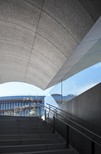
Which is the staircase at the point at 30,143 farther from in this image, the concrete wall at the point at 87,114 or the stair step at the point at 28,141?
the concrete wall at the point at 87,114

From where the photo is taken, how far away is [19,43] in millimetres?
9961

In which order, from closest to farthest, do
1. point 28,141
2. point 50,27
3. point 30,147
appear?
point 30,147 → point 28,141 → point 50,27

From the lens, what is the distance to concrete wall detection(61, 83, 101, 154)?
516 cm

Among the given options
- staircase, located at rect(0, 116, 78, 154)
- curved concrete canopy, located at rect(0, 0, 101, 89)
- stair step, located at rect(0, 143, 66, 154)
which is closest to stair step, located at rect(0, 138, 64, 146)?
staircase, located at rect(0, 116, 78, 154)

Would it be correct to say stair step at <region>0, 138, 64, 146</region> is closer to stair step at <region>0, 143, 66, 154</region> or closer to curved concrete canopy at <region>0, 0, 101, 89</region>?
stair step at <region>0, 143, 66, 154</region>

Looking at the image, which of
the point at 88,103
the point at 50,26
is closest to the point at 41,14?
the point at 50,26

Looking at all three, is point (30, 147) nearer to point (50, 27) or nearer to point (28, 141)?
point (28, 141)

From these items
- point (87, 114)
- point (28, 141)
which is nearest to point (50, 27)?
point (87, 114)

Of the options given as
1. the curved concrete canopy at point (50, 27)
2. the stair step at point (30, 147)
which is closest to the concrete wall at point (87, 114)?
the stair step at point (30, 147)

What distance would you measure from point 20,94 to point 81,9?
22301mm

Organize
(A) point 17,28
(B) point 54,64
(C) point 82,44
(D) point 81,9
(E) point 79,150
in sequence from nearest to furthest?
(D) point 81,9
(E) point 79,150
(C) point 82,44
(A) point 17,28
(B) point 54,64

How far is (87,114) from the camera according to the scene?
580 centimetres

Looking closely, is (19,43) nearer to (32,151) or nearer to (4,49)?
(4,49)

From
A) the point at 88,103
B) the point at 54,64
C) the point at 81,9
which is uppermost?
the point at 81,9
